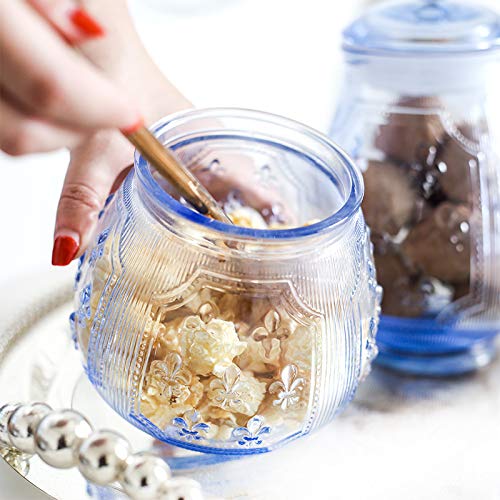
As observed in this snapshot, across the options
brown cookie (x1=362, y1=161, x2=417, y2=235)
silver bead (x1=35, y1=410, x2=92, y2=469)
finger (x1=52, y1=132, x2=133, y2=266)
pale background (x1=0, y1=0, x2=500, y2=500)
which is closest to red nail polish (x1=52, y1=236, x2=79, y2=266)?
finger (x1=52, y1=132, x2=133, y2=266)

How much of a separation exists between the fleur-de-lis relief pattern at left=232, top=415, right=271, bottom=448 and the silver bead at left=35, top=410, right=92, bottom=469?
8cm

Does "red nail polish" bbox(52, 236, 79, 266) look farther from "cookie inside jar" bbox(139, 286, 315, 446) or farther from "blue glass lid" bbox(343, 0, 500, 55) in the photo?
"blue glass lid" bbox(343, 0, 500, 55)

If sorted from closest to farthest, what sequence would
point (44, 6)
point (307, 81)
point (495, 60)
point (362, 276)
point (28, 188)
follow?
point (44, 6) → point (362, 276) → point (495, 60) → point (28, 188) → point (307, 81)

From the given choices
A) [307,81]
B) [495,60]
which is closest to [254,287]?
[495,60]

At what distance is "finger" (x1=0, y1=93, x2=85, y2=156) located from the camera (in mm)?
383

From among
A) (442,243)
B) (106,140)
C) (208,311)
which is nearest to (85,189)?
(106,140)

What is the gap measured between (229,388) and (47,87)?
0.60 ft

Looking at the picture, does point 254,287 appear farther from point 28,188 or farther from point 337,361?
point 28,188

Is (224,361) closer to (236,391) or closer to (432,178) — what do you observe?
(236,391)

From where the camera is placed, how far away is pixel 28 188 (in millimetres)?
980

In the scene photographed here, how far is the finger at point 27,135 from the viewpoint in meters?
0.38

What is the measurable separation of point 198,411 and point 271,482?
0.08m

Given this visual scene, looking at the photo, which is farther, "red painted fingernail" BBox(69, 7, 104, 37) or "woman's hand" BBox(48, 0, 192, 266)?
"woman's hand" BBox(48, 0, 192, 266)

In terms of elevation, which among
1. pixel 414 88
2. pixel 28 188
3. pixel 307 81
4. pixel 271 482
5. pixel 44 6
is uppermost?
pixel 44 6
